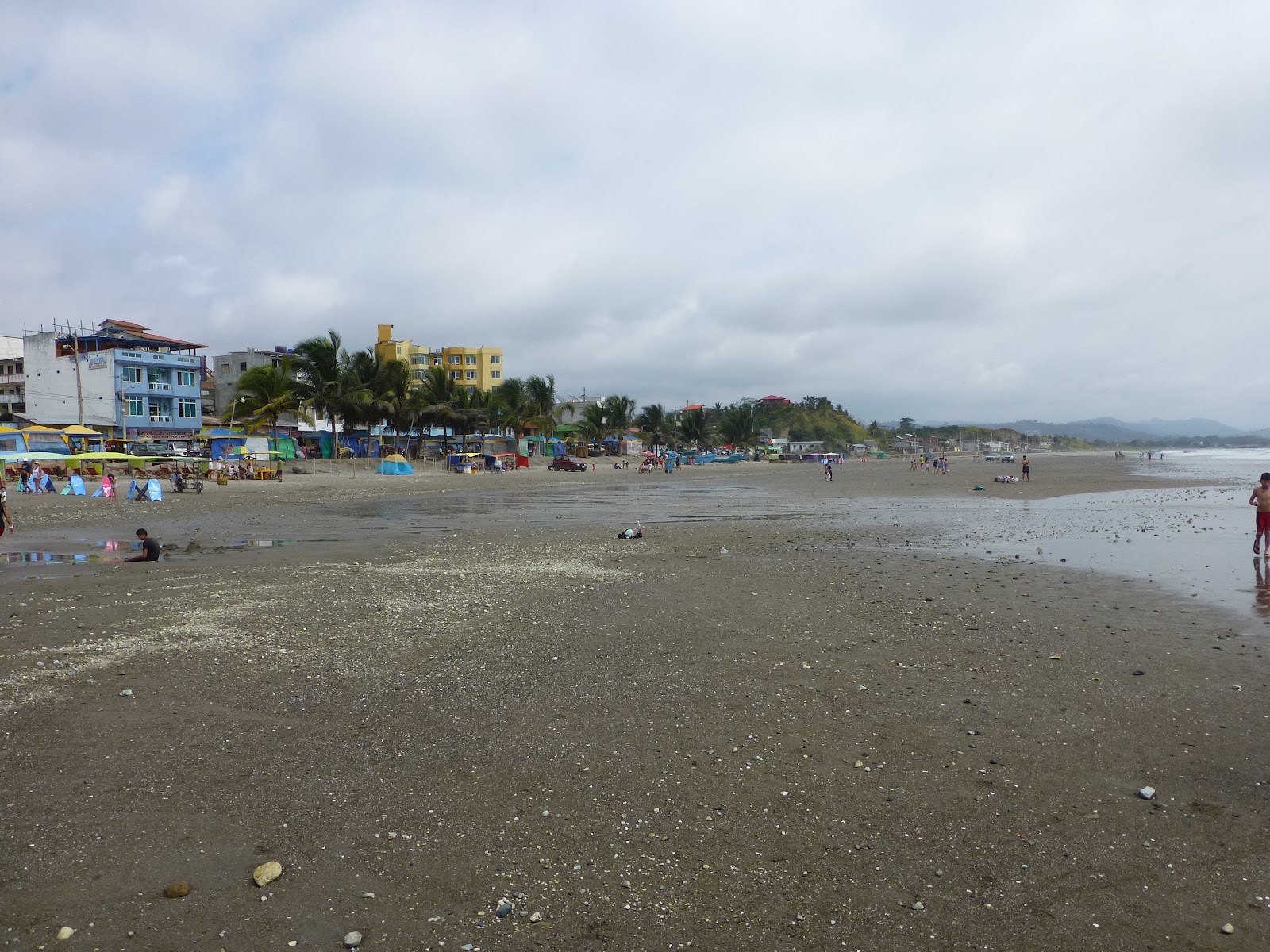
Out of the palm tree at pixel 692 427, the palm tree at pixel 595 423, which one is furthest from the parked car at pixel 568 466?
the palm tree at pixel 692 427

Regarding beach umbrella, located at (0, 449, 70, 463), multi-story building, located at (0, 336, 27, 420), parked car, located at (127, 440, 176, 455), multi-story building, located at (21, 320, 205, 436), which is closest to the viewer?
beach umbrella, located at (0, 449, 70, 463)

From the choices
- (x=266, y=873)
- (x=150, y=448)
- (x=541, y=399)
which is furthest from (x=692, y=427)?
(x=266, y=873)

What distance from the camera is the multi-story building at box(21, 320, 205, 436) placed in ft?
195

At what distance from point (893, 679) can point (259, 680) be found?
589 cm

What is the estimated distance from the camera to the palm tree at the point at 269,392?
188 feet

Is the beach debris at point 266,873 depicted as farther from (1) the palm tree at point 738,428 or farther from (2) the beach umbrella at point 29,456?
(1) the palm tree at point 738,428

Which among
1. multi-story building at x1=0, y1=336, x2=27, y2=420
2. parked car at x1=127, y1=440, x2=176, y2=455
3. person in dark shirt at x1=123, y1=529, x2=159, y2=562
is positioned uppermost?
multi-story building at x1=0, y1=336, x2=27, y2=420

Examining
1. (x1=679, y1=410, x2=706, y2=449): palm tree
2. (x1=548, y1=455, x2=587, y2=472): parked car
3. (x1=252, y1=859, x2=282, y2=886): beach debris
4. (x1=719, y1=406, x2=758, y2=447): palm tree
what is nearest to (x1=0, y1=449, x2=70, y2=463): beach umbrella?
(x1=252, y1=859, x2=282, y2=886): beach debris

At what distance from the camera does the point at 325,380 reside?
6044 centimetres

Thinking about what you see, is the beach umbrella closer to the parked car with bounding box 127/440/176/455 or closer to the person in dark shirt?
the parked car with bounding box 127/440/176/455

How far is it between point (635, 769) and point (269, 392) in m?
59.1

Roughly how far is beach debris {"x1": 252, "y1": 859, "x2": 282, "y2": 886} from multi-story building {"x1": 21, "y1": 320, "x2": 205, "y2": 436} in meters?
65.6

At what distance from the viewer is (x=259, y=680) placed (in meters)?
7.24

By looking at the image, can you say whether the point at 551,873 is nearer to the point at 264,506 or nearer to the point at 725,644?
the point at 725,644
